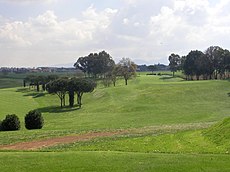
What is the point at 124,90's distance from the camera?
102m

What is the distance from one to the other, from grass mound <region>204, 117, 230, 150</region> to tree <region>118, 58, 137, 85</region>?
4303 inches

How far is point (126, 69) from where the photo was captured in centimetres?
14038

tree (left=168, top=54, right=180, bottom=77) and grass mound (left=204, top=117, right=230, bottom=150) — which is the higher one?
tree (left=168, top=54, right=180, bottom=77)

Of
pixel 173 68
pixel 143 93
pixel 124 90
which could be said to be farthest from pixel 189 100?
pixel 173 68

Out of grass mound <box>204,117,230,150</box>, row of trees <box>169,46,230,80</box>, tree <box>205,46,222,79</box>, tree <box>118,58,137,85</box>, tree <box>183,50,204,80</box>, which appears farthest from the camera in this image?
tree <box>118,58,137,85</box>

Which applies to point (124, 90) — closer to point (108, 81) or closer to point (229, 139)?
point (108, 81)

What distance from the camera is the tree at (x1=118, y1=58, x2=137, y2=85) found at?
140m

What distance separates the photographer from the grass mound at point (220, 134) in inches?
1016

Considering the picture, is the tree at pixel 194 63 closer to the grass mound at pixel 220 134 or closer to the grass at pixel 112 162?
the grass mound at pixel 220 134

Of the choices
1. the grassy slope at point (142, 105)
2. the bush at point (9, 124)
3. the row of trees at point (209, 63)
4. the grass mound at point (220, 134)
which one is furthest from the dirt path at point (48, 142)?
the row of trees at point (209, 63)

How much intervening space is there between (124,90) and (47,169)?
8481 centimetres

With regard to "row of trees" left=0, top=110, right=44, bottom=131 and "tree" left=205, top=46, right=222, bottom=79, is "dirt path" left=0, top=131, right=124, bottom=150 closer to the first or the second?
"row of trees" left=0, top=110, right=44, bottom=131

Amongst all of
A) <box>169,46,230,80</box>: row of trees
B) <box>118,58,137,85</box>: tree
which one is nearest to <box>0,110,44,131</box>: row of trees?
→ <box>118,58,137,85</box>: tree

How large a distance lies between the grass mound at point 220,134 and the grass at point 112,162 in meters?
6.33
